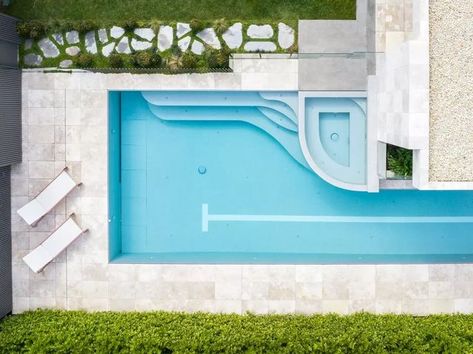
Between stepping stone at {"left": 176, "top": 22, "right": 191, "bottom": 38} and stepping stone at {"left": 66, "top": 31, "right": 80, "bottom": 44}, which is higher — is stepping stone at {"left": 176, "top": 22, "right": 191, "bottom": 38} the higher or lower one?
the higher one

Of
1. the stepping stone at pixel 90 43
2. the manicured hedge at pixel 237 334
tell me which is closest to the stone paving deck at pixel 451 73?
the manicured hedge at pixel 237 334

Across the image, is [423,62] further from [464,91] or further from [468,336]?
[468,336]

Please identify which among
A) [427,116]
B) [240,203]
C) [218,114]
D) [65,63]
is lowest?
[240,203]

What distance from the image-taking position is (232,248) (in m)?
11.8

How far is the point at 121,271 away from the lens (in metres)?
11.1

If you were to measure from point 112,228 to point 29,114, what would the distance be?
3187 millimetres

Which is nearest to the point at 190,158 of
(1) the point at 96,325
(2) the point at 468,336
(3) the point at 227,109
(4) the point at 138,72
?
(3) the point at 227,109

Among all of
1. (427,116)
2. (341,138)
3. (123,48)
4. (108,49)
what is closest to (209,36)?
(123,48)

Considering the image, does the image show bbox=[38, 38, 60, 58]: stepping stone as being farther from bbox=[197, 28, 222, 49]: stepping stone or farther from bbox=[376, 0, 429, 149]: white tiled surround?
bbox=[376, 0, 429, 149]: white tiled surround

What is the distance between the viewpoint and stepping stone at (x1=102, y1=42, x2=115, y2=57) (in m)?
11.1

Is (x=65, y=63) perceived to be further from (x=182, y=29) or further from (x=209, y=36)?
(x=209, y=36)

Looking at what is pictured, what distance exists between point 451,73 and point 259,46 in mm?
4120

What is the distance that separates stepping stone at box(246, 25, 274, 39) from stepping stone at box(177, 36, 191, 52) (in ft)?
4.44

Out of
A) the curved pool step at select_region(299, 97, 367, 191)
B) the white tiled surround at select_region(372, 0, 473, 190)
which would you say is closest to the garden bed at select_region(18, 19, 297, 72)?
the curved pool step at select_region(299, 97, 367, 191)
